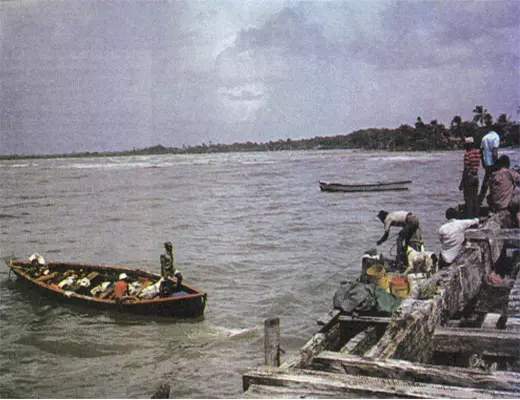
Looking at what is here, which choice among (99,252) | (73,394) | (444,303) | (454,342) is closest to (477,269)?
(444,303)

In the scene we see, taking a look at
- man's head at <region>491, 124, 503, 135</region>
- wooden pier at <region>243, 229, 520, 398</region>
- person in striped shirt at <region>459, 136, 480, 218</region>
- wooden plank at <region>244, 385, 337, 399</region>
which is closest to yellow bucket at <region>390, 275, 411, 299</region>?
wooden pier at <region>243, 229, 520, 398</region>

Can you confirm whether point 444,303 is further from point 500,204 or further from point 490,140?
point 490,140

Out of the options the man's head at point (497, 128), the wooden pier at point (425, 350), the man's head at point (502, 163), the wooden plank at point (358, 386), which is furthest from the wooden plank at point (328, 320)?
the man's head at point (497, 128)

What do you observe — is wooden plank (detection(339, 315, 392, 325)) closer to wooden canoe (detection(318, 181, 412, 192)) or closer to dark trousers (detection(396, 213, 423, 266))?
dark trousers (detection(396, 213, 423, 266))

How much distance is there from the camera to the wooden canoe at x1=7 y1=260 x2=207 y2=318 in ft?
36.5

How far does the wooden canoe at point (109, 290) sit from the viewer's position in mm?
11125

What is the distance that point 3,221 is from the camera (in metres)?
28.9

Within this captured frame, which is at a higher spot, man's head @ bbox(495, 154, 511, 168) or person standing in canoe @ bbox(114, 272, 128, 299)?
man's head @ bbox(495, 154, 511, 168)

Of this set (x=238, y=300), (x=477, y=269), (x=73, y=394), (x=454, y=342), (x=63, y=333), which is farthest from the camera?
(x=238, y=300)

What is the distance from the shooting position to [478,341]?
483 centimetres

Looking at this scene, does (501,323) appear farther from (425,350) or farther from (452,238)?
(452,238)

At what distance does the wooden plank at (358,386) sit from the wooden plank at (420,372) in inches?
4.6

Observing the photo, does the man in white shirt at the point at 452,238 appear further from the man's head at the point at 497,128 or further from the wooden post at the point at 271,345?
the wooden post at the point at 271,345

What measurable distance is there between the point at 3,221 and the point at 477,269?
27967 millimetres
